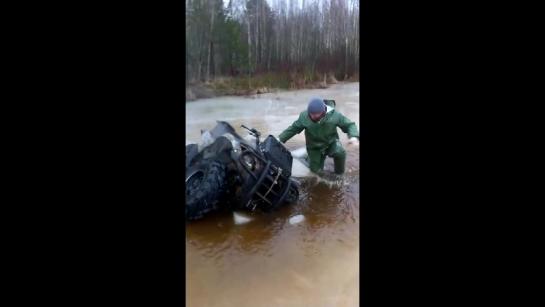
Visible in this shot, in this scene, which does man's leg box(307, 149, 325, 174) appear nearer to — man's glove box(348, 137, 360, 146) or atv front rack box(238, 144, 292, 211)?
man's glove box(348, 137, 360, 146)

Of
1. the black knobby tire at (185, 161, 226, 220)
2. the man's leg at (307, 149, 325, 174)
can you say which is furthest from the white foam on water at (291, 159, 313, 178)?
the black knobby tire at (185, 161, 226, 220)

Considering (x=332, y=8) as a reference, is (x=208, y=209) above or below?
below

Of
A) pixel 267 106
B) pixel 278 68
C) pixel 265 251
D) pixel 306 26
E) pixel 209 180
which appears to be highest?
pixel 306 26

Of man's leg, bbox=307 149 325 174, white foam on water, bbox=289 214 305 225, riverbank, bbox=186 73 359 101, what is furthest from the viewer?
riverbank, bbox=186 73 359 101

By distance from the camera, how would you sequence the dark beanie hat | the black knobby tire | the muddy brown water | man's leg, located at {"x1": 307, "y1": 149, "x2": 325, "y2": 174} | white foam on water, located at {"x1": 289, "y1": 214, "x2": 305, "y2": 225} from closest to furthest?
the muddy brown water, the black knobby tire, white foam on water, located at {"x1": 289, "y1": 214, "x2": 305, "y2": 225}, the dark beanie hat, man's leg, located at {"x1": 307, "y1": 149, "x2": 325, "y2": 174}

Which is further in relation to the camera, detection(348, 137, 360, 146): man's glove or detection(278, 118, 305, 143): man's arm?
detection(278, 118, 305, 143): man's arm

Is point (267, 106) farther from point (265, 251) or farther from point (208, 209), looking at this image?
point (265, 251)

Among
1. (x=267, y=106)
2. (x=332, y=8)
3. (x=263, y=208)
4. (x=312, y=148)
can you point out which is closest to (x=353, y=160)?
(x=312, y=148)

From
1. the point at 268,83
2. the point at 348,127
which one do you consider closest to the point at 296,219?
the point at 348,127
